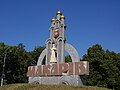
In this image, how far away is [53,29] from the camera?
2755cm

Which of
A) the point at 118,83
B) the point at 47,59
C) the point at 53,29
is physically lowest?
the point at 118,83

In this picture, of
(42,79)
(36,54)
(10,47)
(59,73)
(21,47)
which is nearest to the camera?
(59,73)

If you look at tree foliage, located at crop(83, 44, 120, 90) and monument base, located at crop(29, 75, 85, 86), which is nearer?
monument base, located at crop(29, 75, 85, 86)

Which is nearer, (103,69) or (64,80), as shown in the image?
(64,80)

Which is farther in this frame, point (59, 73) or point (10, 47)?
point (10, 47)

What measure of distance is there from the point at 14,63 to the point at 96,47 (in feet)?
51.6

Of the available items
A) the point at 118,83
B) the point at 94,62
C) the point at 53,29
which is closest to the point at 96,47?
the point at 94,62

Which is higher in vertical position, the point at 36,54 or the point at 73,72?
the point at 36,54

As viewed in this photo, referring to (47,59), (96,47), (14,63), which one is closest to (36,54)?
(14,63)

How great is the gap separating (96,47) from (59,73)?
2171 cm

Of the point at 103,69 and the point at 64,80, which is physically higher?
the point at 103,69

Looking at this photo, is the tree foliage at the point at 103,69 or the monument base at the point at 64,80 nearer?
the monument base at the point at 64,80

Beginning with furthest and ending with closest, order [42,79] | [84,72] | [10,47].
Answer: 1. [10,47]
2. [42,79]
3. [84,72]

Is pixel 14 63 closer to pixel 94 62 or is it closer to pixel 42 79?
pixel 94 62
